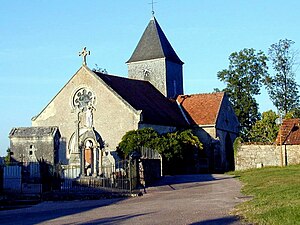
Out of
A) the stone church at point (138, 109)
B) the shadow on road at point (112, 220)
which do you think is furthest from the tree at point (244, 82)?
the shadow on road at point (112, 220)

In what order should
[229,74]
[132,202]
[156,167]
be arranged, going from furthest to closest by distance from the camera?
[229,74] → [156,167] → [132,202]

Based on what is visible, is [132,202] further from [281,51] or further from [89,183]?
[281,51]

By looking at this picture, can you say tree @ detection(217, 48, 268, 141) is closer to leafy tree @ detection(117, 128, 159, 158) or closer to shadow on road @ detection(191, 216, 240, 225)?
leafy tree @ detection(117, 128, 159, 158)

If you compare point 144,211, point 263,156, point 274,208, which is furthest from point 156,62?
point 274,208

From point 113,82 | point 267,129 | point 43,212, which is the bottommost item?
point 43,212

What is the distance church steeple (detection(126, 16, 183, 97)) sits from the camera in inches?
2148

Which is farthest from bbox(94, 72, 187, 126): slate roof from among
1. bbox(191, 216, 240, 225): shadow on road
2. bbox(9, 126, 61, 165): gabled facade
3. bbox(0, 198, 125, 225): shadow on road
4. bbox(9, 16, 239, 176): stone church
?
bbox(191, 216, 240, 225): shadow on road

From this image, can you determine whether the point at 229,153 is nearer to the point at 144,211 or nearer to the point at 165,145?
the point at 165,145

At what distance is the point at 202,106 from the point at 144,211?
3493 centimetres

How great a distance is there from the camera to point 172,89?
55.8 m

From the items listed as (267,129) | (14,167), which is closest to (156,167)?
(14,167)

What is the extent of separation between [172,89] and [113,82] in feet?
34.3

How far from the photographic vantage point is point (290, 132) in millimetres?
42375

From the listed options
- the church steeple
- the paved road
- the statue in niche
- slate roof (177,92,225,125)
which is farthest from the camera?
the church steeple
